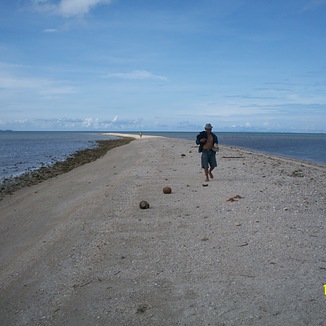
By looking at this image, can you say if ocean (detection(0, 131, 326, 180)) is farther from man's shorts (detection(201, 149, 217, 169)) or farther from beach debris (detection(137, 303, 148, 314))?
beach debris (detection(137, 303, 148, 314))

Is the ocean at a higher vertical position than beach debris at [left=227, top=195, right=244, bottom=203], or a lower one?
lower

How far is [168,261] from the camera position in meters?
5.57

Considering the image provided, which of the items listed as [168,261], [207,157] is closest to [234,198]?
[207,157]

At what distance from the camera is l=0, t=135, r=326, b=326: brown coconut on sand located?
4.22 m

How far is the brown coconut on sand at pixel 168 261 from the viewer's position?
4.22 metres

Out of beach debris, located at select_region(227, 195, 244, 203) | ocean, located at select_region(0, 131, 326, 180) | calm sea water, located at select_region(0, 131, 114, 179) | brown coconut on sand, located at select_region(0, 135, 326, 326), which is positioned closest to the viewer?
brown coconut on sand, located at select_region(0, 135, 326, 326)

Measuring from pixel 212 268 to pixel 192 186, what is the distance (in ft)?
22.3

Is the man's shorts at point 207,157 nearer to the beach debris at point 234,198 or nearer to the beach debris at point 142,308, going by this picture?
the beach debris at point 234,198

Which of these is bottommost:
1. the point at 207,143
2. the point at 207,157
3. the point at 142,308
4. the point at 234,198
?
the point at 142,308

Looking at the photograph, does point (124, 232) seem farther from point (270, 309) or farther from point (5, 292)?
point (270, 309)

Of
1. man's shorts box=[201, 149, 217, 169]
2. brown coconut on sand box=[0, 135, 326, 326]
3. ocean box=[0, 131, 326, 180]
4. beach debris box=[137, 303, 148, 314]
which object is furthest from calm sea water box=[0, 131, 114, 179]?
beach debris box=[137, 303, 148, 314]

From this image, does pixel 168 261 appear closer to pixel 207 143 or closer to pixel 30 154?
pixel 207 143

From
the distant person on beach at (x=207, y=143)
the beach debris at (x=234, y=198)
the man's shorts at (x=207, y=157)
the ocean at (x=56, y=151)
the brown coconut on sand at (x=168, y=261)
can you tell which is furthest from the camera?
the ocean at (x=56, y=151)

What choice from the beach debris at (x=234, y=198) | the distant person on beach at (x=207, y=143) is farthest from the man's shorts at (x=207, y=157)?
the beach debris at (x=234, y=198)
